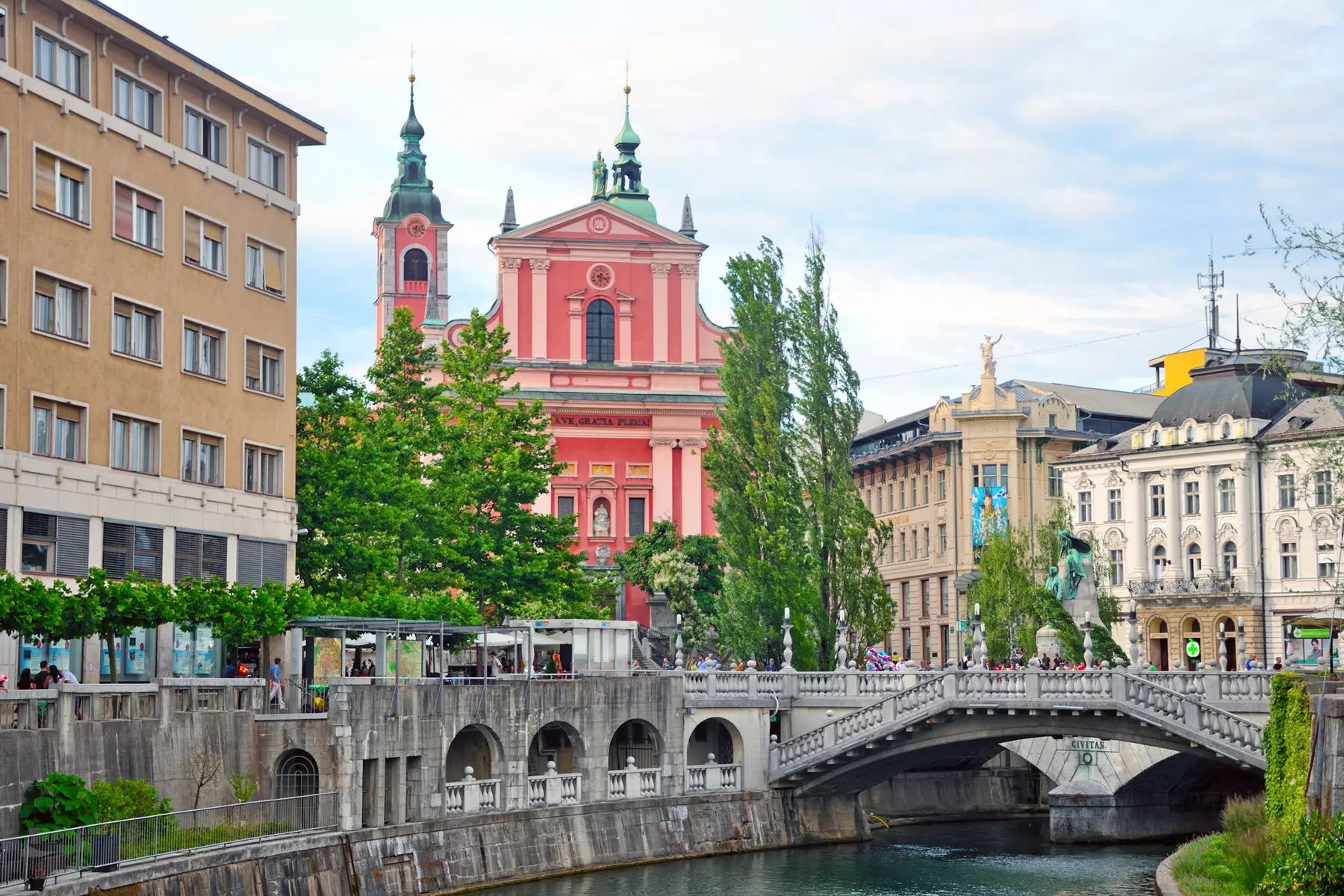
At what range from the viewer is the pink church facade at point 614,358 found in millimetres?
97750

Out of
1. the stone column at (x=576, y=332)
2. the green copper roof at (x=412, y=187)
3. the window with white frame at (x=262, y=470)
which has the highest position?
the green copper roof at (x=412, y=187)

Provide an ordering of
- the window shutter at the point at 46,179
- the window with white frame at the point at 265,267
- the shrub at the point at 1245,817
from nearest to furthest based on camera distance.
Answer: the shrub at the point at 1245,817, the window shutter at the point at 46,179, the window with white frame at the point at 265,267

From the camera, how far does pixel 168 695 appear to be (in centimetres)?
4025

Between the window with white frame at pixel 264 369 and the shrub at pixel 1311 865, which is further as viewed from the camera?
the window with white frame at pixel 264 369

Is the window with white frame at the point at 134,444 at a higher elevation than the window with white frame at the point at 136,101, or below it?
below

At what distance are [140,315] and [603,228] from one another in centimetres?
5169

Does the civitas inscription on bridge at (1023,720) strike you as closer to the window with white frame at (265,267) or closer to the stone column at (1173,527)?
the window with white frame at (265,267)

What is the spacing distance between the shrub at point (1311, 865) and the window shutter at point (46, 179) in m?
29.9

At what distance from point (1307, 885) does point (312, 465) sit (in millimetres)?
36871

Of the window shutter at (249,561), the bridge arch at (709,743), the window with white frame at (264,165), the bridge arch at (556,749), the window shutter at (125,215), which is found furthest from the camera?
the bridge arch at (709,743)

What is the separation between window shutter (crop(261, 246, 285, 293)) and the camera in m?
54.9

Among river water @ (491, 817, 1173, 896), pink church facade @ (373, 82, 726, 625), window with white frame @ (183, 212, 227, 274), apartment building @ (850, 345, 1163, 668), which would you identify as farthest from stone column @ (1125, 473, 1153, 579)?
window with white frame @ (183, 212, 227, 274)

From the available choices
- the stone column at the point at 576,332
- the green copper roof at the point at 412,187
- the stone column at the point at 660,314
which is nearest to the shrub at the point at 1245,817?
the stone column at the point at 660,314

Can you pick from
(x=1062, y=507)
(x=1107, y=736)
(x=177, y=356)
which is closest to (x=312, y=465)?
(x=177, y=356)
